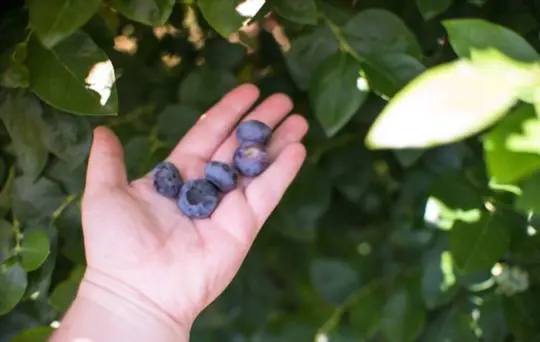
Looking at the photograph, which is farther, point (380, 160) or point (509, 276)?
point (380, 160)

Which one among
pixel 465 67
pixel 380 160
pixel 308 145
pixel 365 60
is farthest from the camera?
pixel 380 160

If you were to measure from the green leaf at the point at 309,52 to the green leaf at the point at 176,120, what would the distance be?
0.16m

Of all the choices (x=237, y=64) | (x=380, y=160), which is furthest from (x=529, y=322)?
(x=237, y=64)

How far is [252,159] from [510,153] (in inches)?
19.5

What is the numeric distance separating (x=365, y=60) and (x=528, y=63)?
357 millimetres

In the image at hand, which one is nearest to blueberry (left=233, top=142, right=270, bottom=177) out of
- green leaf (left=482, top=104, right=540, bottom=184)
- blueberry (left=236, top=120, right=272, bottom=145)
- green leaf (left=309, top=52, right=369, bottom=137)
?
blueberry (left=236, top=120, right=272, bottom=145)

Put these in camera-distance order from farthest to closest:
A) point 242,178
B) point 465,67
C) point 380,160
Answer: point 380,160 < point 242,178 < point 465,67

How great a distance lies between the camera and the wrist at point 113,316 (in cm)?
75

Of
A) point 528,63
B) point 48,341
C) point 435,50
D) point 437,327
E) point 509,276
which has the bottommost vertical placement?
point 437,327

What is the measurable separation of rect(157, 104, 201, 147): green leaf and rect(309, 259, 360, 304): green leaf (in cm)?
31

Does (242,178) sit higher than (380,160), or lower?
higher

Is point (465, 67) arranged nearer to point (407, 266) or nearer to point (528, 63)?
point (528, 63)

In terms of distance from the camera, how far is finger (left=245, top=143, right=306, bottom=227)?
2.60 ft

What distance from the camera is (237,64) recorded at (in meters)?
1.00
